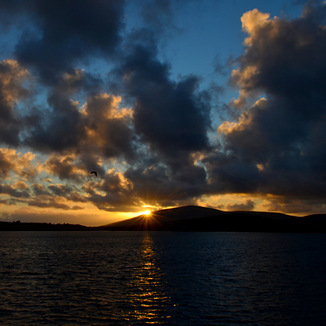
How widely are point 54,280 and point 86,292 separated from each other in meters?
13.0

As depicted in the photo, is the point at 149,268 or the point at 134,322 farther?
the point at 149,268

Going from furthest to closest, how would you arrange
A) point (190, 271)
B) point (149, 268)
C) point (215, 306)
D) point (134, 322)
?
point (149, 268), point (190, 271), point (215, 306), point (134, 322)

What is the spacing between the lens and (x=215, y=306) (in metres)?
39.5

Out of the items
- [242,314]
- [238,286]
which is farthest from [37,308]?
[238,286]

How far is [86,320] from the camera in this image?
33.3m

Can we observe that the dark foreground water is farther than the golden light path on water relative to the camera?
No

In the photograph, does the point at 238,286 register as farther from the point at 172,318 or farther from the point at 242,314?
the point at 172,318

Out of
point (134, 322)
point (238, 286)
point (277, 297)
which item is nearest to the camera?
point (134, 322)

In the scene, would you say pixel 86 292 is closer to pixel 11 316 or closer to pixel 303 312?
pixel 11 316

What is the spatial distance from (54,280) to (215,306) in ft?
99.8

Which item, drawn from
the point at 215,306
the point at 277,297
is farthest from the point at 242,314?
the point at 277,297

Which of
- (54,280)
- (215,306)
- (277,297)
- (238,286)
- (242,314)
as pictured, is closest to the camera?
(242,314)

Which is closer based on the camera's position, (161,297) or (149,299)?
(149,299)

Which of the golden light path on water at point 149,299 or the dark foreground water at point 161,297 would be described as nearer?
the dark foreground water at point 161,297
